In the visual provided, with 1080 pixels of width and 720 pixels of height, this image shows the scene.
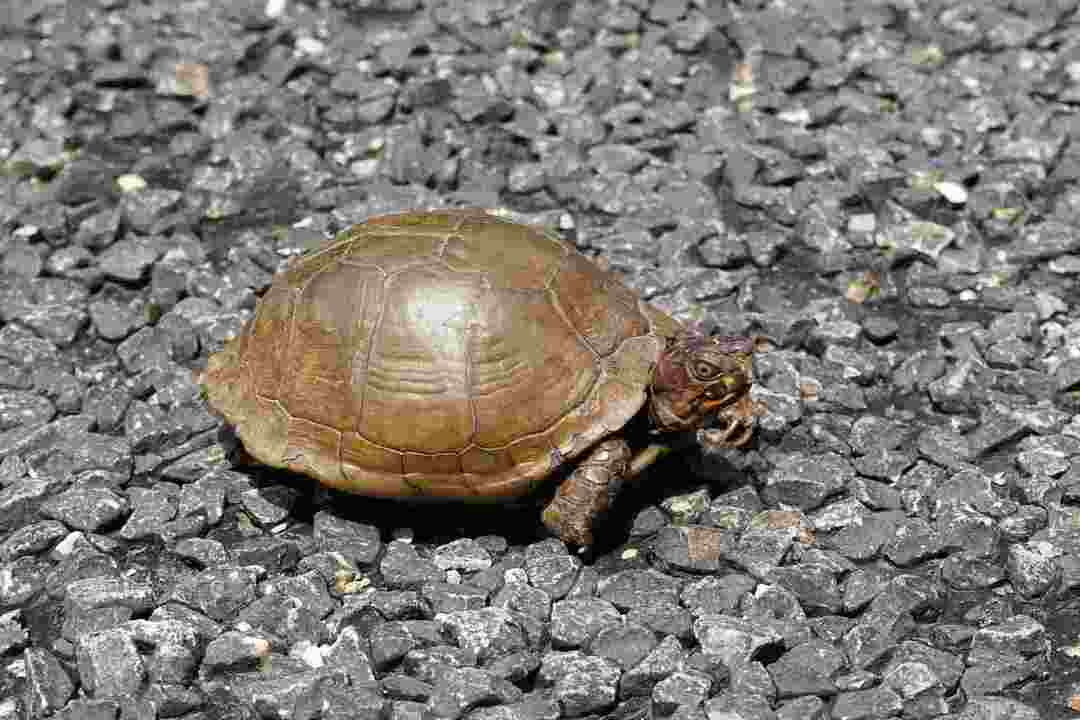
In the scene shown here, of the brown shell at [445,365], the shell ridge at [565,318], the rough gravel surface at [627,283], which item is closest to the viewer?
the rough gravel surface at [627,283]

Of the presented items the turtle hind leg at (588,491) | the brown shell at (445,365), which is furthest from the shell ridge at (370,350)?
the turtle hind leg at (588,491)

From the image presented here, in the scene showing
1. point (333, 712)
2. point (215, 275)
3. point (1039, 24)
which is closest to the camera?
point (333, 712)

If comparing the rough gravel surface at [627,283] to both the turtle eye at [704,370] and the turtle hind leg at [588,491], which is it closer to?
the turtle hind leg at [588,491]

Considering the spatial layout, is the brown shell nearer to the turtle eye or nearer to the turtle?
the turtle

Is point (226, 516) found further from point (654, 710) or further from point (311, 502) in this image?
point (654, 710)

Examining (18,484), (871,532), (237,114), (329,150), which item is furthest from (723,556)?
(237,114)
